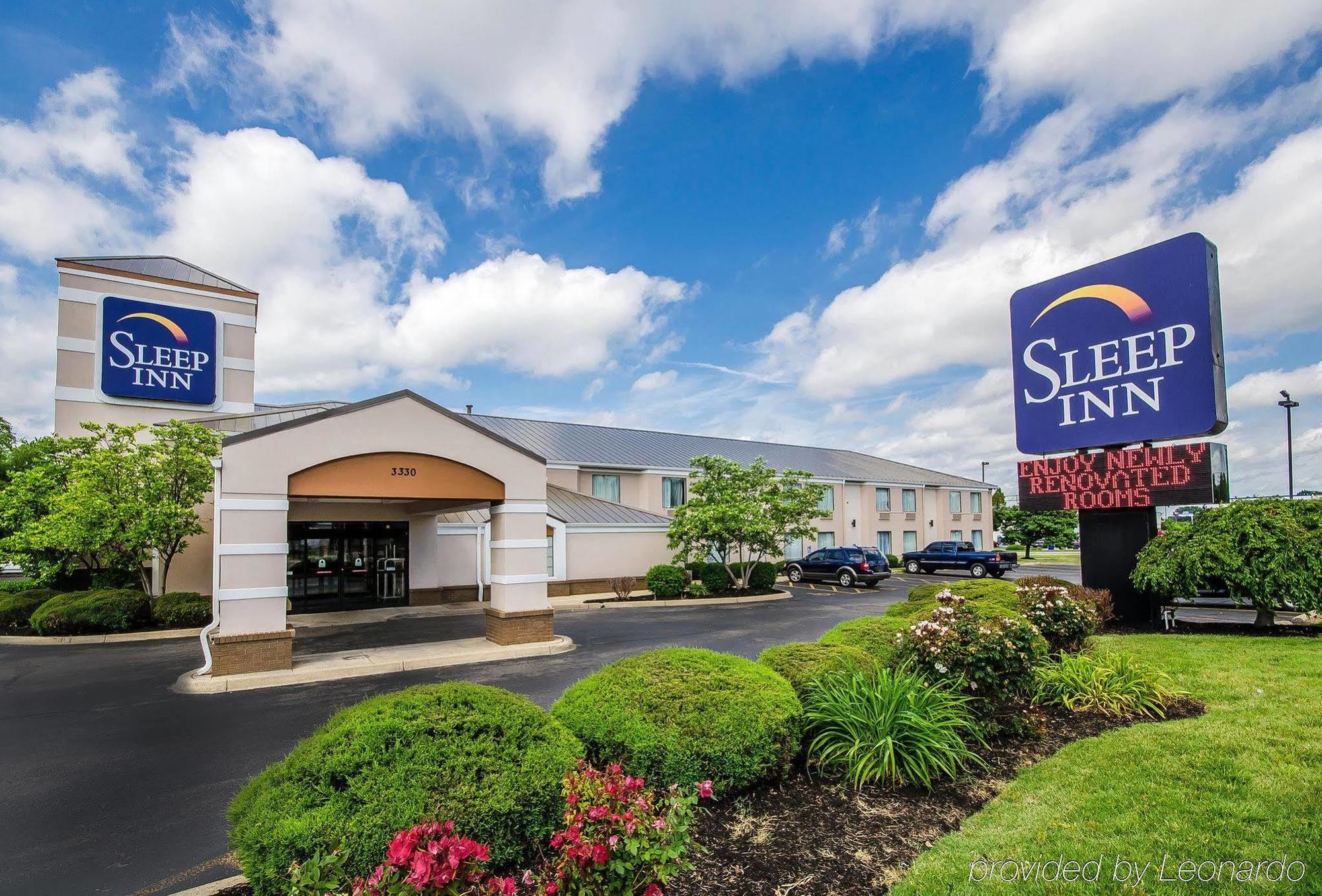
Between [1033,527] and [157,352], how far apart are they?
55.8m

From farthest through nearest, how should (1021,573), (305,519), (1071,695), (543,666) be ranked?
(1021,573) → (305,519) → (543,666) → (1071,695)

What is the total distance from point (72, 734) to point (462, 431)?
293 inches

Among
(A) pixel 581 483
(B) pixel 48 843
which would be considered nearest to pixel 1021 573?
(A) pixel 581 483

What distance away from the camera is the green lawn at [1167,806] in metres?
3.96

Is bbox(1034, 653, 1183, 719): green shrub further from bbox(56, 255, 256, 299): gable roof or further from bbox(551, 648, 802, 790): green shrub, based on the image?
bbox(56, 255, 256, 299): gable roof

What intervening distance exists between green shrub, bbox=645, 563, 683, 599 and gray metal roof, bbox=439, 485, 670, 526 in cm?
297

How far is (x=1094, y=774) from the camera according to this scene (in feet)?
17.8

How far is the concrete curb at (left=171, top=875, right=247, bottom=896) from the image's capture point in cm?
410

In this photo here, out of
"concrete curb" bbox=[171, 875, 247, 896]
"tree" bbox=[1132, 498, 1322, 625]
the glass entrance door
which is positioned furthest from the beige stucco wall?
"concrete curb" bbox=[171, 875, 247, 896]

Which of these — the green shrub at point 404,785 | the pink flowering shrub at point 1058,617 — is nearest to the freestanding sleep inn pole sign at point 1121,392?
the pink flowering shrub at point 1058,617

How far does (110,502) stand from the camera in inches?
654

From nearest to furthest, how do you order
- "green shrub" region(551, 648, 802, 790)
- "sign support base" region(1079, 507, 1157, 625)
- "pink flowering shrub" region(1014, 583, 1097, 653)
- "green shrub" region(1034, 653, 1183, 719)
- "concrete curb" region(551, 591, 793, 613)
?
"green shrub" region(551, 648, 802, 790), "green shrub" region(1034, 653, 1183, 719), "pink flowering shrub" region(1014, 583, 1097, 653), "sign support base" region(1079, 507, 1157, 625), "concrete curb" region(551, 591, 793, 613)

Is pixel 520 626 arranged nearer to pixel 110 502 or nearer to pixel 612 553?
pixel 110 502

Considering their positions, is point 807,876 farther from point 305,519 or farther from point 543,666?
point 305,519
